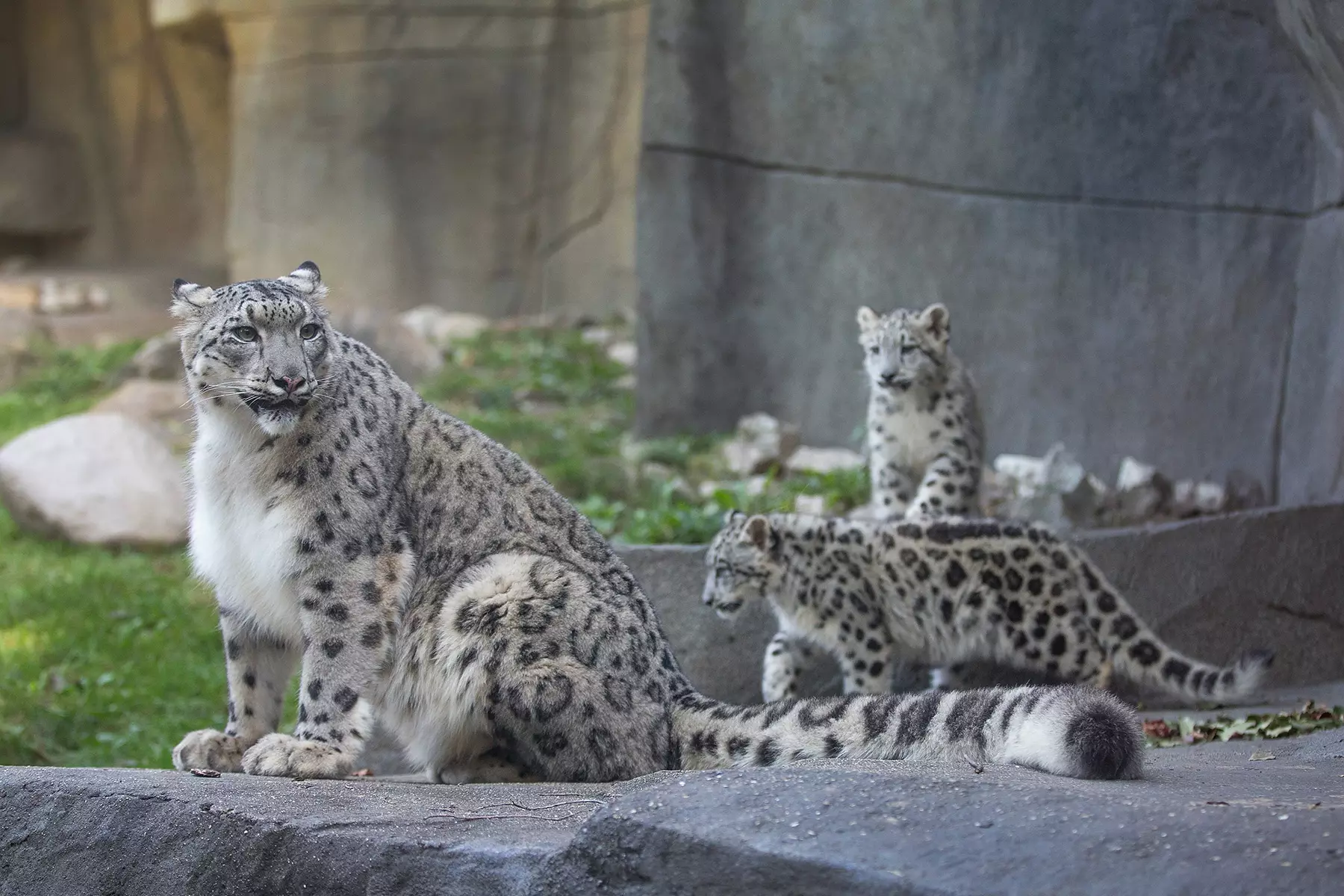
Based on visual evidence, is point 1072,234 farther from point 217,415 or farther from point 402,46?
point 402,46

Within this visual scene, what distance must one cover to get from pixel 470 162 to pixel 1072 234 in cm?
894

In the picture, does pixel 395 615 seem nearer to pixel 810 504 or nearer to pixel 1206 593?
pixel 1206 593

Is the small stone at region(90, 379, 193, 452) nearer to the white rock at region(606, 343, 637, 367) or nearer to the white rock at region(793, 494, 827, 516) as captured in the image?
the white rock at region(606, 343, 637, 367)

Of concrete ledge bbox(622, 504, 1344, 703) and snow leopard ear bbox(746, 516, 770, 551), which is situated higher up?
snow leopard ear bbox(746, 516, 770, 551)

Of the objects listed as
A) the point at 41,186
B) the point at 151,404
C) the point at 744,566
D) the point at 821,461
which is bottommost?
the point at 744,566

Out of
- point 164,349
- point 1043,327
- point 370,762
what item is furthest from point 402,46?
point 370,762

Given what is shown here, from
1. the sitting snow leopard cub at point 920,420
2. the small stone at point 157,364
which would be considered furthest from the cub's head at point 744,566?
the small stone at point 157,364

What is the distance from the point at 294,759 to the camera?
403 centimetres

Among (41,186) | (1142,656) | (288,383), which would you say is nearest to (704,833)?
(288,383)

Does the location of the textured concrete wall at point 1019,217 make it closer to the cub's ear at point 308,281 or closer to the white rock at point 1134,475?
the white rock at point 1134,475

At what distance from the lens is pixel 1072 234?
8.66 metres

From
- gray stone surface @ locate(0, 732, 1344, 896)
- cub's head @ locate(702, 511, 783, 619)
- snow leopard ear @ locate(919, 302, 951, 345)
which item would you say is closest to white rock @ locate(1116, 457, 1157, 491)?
snow leopard ear @ locate(919, 302, 951, 345)

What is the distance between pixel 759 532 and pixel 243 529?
2407 millimetres

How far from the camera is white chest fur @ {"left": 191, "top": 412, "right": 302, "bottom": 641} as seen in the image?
419cm
